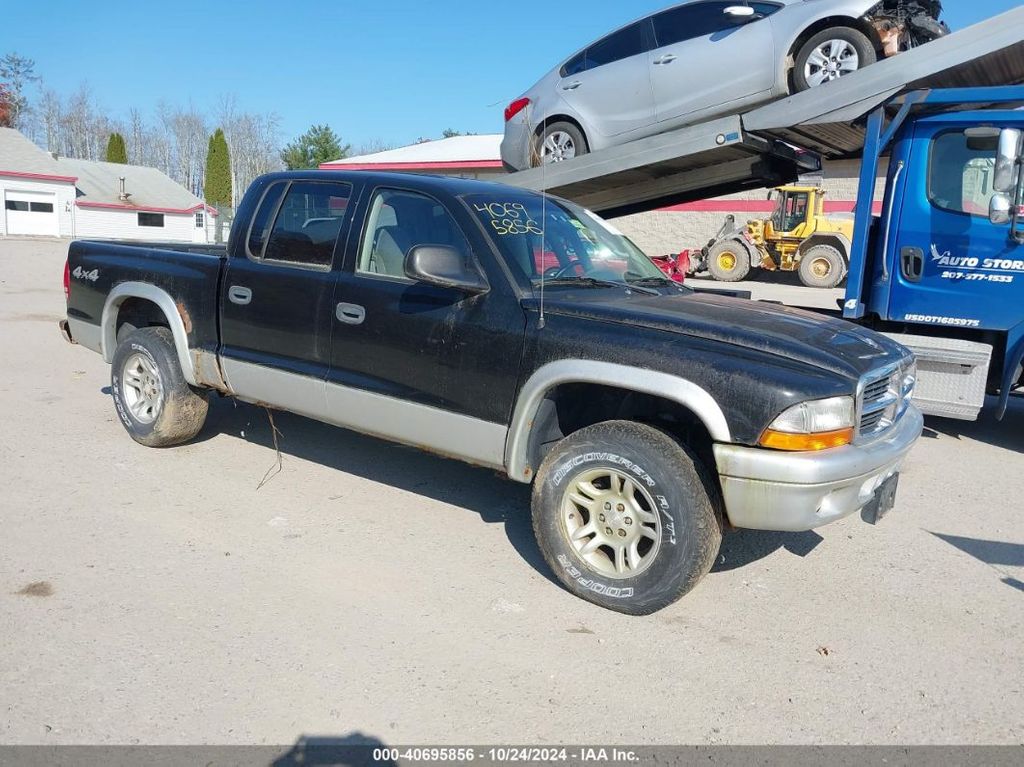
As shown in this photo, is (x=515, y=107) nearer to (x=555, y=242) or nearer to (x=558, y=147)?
(x=558, y=147)

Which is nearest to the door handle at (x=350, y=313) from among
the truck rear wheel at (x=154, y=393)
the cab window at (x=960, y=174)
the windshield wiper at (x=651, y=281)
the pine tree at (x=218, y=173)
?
the windshield wiper at (x=651, y=281)

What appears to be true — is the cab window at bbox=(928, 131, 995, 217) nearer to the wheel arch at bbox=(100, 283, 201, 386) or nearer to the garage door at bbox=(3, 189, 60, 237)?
the wheel arch at bbox=(100, 283, 201, 386)

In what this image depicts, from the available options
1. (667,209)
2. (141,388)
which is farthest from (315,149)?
(141,388)

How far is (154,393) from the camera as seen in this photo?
5.88 m

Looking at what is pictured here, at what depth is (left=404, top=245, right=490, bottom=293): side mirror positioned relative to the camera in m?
4.05

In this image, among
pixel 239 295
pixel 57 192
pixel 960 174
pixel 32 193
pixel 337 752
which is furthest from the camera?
pixel 57 192

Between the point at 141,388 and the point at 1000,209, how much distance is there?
20.3 feet

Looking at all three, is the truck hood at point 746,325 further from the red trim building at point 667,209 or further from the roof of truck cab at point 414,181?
the red trim building at point 667,209

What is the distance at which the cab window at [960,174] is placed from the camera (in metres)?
6.40

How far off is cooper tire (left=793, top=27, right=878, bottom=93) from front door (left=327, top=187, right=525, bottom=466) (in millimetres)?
3932

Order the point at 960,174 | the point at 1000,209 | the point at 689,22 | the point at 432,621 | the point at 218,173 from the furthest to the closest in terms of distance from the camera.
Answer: the point at 218,173 < the point at 689,22 < the point at 960,174 < the point at 1000,209 < the point at 432,621

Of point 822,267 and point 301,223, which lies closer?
point 301,223

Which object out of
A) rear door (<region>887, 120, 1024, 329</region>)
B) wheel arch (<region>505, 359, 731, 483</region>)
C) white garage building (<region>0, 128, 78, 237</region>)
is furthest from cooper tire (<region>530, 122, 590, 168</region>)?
white garage building (<region>0, 128, 78, 237</region>)

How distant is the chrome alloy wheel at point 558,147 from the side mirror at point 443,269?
4.66 m
